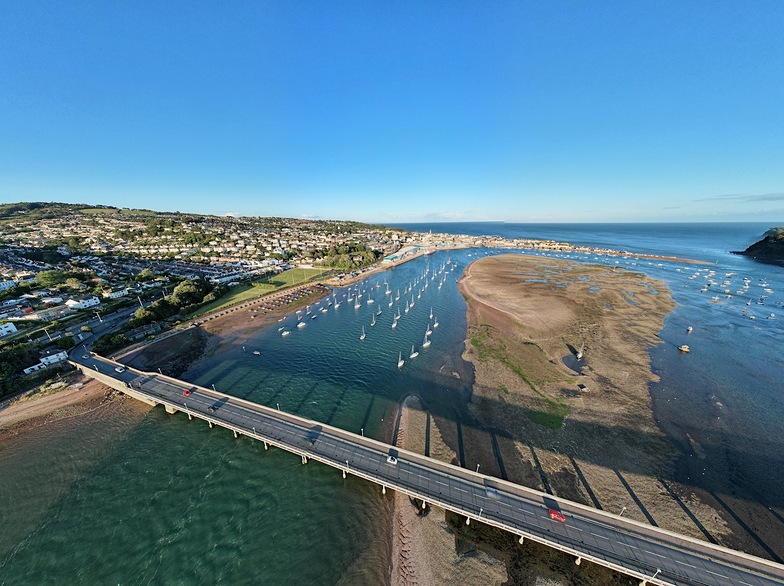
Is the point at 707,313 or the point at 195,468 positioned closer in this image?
the point at 195,468

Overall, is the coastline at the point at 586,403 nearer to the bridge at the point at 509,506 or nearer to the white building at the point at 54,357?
the bridge at the point at 509,506

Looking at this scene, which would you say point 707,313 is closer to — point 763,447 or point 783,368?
point 783,368

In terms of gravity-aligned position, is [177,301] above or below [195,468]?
above

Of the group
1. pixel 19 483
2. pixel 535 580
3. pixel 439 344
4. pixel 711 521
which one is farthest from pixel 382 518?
pixel 19 483

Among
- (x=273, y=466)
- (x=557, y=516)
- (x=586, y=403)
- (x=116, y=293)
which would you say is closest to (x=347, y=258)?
(x=116, y=293)

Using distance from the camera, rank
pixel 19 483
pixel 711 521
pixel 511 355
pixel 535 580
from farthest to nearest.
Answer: pixel 511 355 < pixel 19 483 < pixel 711 521 < pixel 535 580

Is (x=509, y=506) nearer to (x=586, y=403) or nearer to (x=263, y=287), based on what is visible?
(x=586, y=403)

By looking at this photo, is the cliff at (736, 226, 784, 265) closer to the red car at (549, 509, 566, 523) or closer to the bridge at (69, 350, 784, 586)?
the bridge at (69, 350, 784, 586)
